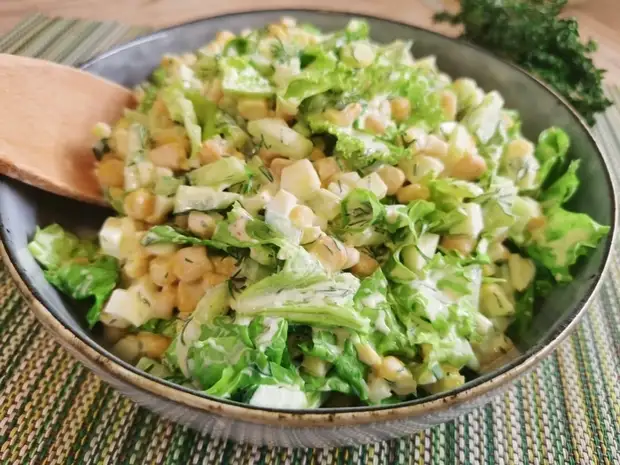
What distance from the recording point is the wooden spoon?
1327 millimetres

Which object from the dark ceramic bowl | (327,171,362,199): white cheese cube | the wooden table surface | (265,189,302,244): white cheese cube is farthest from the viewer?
the wooden table surface

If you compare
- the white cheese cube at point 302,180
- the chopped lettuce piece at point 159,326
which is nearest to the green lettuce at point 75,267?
the chopped lettuce piece at point 159,326

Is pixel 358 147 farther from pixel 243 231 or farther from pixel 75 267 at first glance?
pixel 75 267

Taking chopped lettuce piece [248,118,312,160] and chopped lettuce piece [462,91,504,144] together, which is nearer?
chopped lettuce piece [248,118,312,160]

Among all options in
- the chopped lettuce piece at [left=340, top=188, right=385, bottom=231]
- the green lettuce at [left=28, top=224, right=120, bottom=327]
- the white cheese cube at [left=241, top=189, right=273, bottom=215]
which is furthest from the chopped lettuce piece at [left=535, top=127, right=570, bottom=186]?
the green lettuce at [left=28, top=224, right=120, bottom=327]

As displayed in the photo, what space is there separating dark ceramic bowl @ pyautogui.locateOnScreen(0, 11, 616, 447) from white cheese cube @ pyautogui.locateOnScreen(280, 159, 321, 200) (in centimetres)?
50

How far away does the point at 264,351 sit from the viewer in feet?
3.47

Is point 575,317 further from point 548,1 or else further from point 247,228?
point 548,1

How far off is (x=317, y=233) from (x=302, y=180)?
134mm

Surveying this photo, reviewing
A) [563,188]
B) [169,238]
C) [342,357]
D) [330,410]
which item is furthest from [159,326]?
[563,188]

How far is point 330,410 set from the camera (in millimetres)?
896

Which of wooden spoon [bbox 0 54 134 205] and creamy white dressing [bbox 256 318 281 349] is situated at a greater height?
creamy white dressing [bbox 256 318 281 349]

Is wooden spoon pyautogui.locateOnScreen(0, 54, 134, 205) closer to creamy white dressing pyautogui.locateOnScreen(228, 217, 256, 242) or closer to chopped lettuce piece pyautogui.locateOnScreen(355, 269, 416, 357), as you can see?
creamy white dressing pyautogui.locateOnScreen(228, 217, 256, 242)

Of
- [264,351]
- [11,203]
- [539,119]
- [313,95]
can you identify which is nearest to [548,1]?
A: [539,119]
